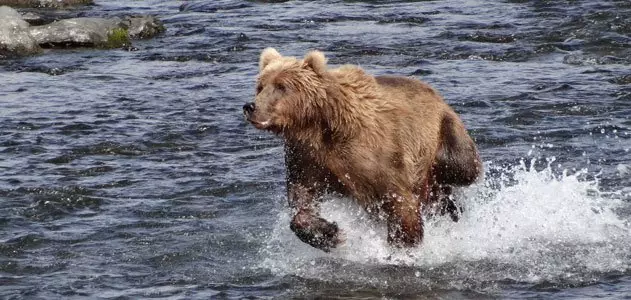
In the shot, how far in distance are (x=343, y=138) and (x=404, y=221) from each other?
74cm

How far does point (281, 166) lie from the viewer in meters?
11.5

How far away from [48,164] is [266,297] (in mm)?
4174

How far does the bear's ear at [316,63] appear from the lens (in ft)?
25.8

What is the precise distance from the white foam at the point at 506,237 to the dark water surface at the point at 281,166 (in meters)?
0.02

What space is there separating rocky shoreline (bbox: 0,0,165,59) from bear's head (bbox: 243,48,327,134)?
989cm

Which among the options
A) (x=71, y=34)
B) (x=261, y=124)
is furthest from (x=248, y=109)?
(x=71, y=34)

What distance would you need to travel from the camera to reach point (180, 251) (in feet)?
29.3

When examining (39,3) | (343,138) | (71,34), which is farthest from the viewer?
(39,3)

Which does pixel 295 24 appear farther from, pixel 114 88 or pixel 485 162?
pixel 485 162

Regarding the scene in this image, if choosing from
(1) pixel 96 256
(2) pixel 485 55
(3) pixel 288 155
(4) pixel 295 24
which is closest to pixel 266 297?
(3) pixel 288 155

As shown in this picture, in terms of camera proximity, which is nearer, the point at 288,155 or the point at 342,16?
the point at 288,155

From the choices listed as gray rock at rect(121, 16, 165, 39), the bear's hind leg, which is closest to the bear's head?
the bear's hind leg

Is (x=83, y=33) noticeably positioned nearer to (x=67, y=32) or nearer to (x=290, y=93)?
(x=67, y=32)

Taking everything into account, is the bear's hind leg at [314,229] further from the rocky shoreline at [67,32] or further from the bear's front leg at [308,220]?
the rocky shoreline at [67,32]
